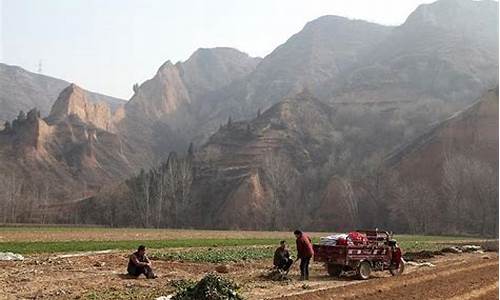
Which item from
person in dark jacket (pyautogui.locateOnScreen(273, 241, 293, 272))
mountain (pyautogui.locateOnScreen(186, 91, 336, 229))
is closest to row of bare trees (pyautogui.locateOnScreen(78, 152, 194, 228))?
mountain (pyautogui.locateOnScreen(186, 91, 336, 229))

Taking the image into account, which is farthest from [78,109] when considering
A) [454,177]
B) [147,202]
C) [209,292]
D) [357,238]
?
[209,292]

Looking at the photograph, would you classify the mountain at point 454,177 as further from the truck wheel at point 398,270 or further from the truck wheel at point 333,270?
the truck wheel at point 333,270

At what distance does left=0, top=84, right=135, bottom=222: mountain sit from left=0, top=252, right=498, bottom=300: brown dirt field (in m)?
73.2

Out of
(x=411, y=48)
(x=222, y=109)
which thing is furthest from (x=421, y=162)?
(x=222, y=109)

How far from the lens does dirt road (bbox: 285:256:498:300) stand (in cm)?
1614

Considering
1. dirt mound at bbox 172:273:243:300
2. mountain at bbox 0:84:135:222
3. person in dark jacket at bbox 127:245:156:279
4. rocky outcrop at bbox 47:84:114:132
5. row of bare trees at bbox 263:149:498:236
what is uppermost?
rocky outcrop at bbox 47:84:114:132

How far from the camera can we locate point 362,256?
68.4 ft

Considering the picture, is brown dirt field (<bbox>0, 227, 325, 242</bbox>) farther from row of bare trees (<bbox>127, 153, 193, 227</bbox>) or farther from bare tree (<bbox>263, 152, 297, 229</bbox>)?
row of bare trees (<bbox>127, 153, 193, 227</bbox>)

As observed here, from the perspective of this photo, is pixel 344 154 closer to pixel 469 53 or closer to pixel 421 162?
pixel 421 162

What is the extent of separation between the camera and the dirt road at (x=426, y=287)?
16.1 m

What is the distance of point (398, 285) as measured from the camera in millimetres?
18500

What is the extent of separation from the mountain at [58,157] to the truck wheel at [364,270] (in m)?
78.3

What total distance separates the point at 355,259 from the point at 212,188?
253 feet

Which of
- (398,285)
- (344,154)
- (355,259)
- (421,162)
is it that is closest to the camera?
(398,285)
